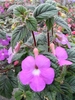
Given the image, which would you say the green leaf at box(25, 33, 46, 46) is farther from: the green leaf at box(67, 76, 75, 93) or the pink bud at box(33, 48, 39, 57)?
the green leaf at box(67, 76, 75, 93)

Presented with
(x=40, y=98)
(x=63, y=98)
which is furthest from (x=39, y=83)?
(x=63, y=98)

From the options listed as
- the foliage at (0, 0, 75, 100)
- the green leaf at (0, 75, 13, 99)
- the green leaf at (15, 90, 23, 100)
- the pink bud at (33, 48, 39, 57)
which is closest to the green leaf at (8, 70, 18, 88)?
the green leaf at (0, 75, 13, 99)

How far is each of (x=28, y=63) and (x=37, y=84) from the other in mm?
79

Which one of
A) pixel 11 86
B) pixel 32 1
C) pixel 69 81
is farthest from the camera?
pixel 32 1

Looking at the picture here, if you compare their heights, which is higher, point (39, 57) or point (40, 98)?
point (39, 57)

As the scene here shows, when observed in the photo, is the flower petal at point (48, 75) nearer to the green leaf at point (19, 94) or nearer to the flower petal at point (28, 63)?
the flower petal at point (28, 63)

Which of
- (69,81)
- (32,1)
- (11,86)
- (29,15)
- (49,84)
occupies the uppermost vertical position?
(29,15)

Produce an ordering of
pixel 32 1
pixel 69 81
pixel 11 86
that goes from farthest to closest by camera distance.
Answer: pixel 32 1 → pixel 11 86 → pixel 69 81

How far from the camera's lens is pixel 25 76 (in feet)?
3.03

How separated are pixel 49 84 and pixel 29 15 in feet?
0.88

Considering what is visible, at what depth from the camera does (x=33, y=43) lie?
1.09m

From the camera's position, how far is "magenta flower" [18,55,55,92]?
915 millimetres

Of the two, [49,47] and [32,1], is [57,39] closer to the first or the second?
[49,47]

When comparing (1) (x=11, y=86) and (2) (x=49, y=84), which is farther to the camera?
(1) (x=11, y=86)
